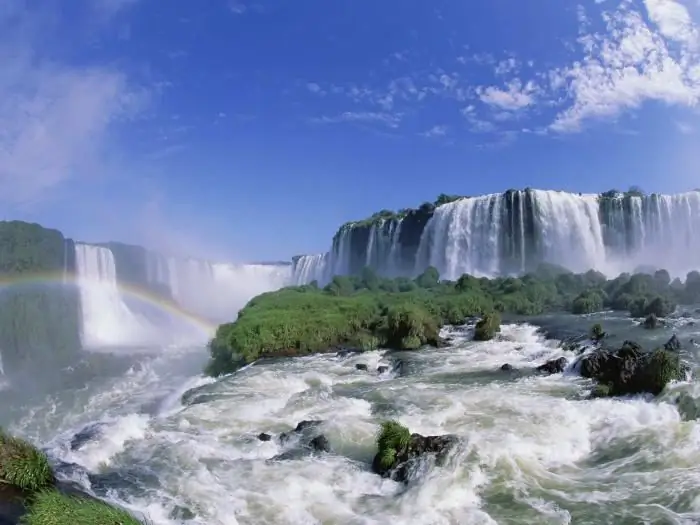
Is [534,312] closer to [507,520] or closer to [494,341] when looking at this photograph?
[494,341]

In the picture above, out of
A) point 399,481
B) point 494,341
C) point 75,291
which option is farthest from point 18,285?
point 399,481

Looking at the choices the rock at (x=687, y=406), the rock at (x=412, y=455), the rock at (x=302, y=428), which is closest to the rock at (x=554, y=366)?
the rock at (x=687, y=406)

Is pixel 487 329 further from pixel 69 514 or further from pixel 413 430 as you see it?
pixel 69 514

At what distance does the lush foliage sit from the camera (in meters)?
36.6

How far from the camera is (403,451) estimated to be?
1018 cm

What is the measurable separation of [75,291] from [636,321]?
36047mm

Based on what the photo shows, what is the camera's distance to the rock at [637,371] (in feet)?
43.2

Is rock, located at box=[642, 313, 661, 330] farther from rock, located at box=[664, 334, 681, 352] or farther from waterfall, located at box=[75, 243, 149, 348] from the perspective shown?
waterfall, located at box=[75, 243, 149, 348]

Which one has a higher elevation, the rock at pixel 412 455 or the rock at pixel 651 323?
the rock at pixel 651 323

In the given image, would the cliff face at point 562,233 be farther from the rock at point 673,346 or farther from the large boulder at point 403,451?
the large boulder at point 403,451

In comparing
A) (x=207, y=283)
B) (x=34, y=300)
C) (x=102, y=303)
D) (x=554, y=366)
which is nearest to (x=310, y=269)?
(x=207, y=283)

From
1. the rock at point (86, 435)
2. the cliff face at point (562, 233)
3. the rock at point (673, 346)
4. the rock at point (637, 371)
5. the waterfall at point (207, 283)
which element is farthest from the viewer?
the waterfall at point (207, 283)

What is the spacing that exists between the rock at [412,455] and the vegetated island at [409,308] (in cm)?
1186

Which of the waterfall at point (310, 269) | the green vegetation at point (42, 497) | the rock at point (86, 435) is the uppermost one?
the waterfall at point (310, 269)
